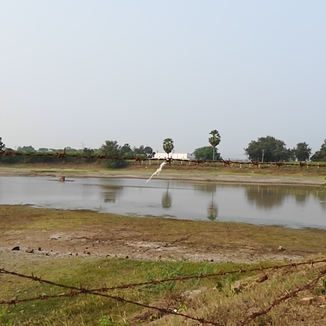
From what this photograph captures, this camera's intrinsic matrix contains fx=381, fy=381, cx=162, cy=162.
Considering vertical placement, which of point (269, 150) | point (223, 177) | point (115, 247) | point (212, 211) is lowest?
point (212, 211)

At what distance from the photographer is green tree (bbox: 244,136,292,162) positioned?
6638cm

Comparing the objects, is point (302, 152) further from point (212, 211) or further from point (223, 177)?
point (212, 211)

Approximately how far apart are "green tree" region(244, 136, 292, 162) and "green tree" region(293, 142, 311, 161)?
127cm

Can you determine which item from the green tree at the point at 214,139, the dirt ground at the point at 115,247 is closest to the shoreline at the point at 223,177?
the green tree at the point at 214,139

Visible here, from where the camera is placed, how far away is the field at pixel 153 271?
4410 mm

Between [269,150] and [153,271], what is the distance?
62892 mm

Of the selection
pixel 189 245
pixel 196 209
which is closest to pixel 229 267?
pixel 189 245

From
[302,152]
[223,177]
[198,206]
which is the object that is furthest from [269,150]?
[198,206]

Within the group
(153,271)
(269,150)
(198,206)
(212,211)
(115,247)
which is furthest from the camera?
(269,150)

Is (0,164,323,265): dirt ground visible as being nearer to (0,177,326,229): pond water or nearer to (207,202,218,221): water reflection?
(207,202,218,221): water reflection

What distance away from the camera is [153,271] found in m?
8.65

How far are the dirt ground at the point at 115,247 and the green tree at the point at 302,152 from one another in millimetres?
58112

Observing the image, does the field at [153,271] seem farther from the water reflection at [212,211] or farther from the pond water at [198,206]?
the pond water at [198,206]

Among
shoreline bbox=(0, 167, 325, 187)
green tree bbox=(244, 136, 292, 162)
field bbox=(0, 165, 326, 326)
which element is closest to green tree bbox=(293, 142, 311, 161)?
green tree bbox=(244, 136, 292, 162)
